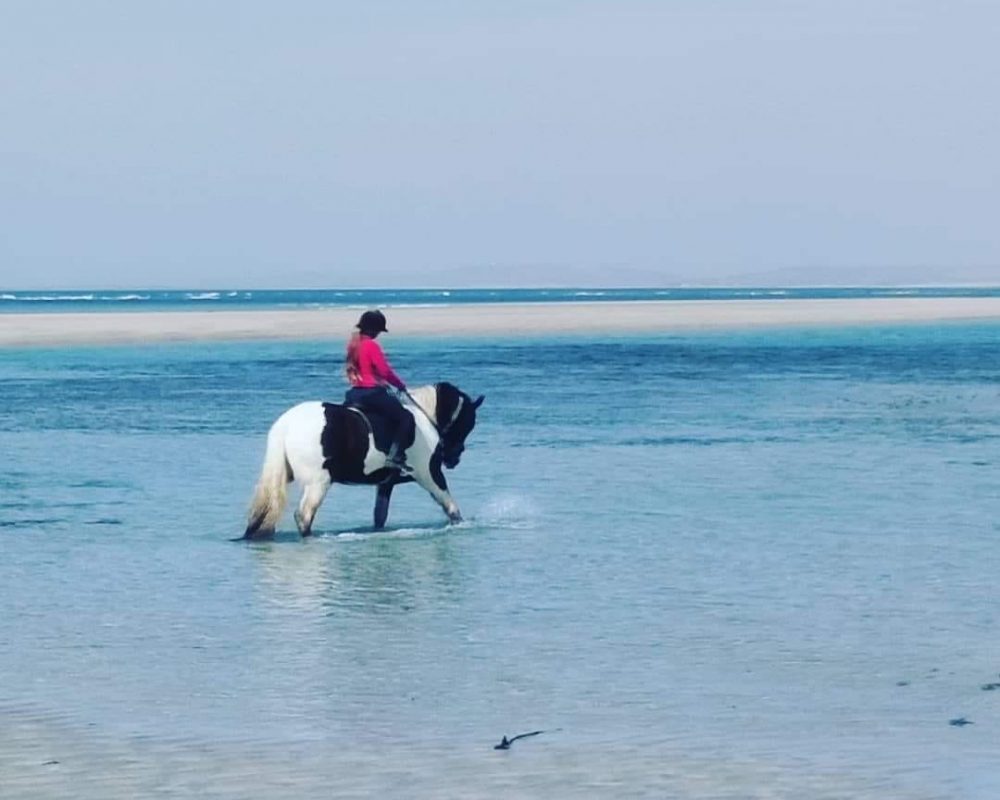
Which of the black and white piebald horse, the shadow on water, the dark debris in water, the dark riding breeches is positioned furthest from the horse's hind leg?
the dark debris in water

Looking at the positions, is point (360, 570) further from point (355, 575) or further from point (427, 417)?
point (427, 417)

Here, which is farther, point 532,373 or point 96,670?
point 532,373

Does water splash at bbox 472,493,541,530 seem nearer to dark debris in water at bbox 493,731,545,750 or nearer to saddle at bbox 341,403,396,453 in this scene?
saddle at bbox 341,403,396,453

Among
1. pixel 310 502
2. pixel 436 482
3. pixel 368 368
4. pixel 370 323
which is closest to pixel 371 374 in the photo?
pixel 368 368

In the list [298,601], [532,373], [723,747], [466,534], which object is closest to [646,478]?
[466,534]

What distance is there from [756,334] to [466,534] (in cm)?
5060

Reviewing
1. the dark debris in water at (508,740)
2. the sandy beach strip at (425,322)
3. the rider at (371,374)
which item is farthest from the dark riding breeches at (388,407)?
the sandy beach strip at (425,322)

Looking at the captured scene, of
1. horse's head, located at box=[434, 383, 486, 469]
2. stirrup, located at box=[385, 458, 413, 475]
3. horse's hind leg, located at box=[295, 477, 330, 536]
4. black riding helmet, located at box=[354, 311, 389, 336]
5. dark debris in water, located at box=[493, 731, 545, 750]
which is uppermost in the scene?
black riding helmet, located at box=[354, 311, 389, 336]

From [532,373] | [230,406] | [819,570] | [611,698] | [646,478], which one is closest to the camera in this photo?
[611,698]

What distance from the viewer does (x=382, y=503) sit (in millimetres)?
13820

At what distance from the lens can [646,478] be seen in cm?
1680

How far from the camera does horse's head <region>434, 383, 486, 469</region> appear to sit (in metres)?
13.8

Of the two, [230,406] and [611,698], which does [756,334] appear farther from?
[611,698]

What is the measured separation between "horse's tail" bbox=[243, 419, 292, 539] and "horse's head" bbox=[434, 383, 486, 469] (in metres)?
1.44
